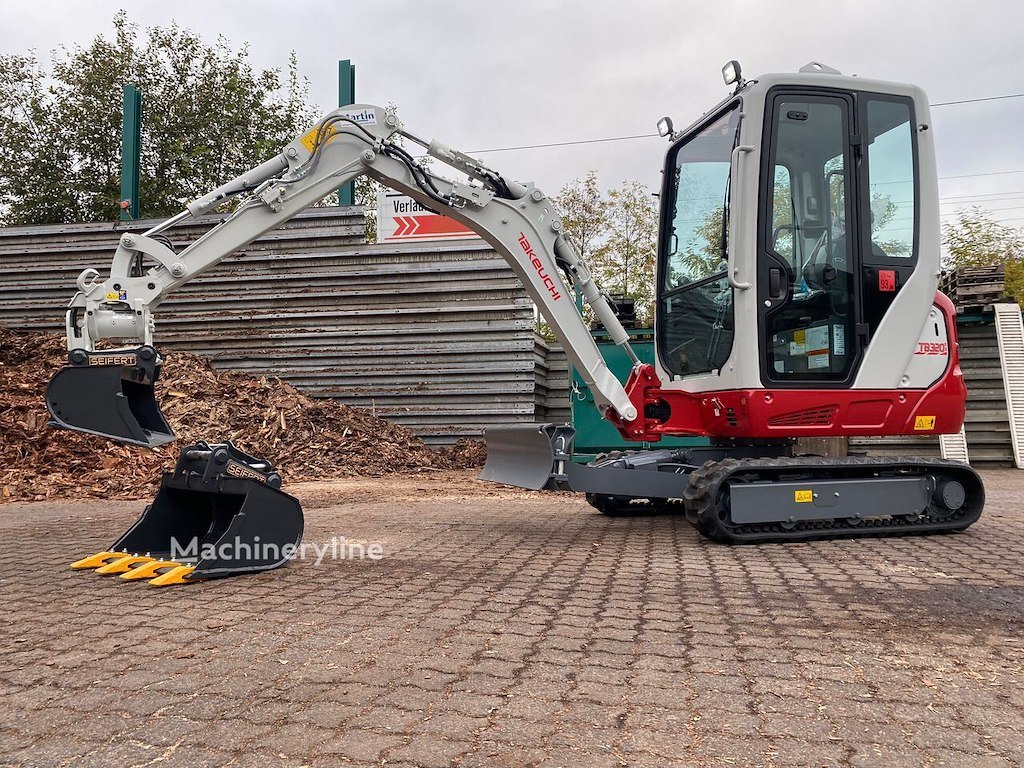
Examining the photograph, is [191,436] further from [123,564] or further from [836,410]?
[836,410]

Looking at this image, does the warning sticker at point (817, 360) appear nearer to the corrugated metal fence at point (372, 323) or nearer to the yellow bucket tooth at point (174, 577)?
the yellow bucket tooth at point (174, 577)

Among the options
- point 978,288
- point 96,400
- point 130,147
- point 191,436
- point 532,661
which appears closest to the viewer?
point 532,661

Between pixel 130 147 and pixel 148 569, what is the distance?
36.4ft

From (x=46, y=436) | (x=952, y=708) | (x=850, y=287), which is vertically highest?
(x=850, y=287)

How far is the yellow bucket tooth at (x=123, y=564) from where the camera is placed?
448cm

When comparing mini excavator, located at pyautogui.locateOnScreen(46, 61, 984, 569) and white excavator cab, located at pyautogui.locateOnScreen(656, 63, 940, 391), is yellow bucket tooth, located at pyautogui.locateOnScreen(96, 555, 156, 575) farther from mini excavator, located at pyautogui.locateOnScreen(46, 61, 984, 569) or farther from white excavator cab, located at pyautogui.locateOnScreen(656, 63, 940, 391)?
white excavator cab, located at pyautogui.locateOnScreen(656, 63, 940, 391)

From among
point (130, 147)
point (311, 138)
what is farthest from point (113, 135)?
point (311, 138)

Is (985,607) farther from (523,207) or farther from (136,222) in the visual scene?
(136,222)

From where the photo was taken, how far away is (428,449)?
39.8 ft

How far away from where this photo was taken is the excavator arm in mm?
4570

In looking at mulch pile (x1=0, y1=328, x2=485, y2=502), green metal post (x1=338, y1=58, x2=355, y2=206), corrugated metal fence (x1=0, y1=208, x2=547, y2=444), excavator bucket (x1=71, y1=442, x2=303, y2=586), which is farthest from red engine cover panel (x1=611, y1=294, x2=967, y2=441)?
green metal post (x1=338, y1=58, x2=355, y2=206)

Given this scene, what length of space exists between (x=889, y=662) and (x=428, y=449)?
Answer: 31.6 feet

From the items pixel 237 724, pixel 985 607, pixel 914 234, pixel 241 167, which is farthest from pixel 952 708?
pixel 241 167

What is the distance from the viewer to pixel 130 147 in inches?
526
